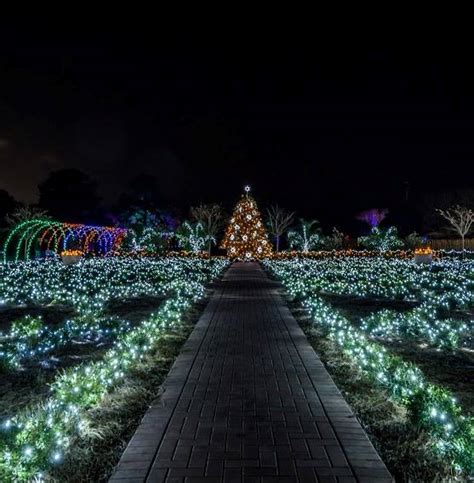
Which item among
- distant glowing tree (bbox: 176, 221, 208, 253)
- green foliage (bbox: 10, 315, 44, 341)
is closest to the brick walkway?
green foliage (bbox: 10, 315, 44, 341)

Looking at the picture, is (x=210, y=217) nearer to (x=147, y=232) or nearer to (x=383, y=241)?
(x=147, y=232)

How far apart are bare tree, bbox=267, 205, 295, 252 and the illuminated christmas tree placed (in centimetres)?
818

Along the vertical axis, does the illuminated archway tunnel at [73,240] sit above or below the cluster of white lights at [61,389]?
above

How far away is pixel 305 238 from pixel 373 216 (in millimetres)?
13025

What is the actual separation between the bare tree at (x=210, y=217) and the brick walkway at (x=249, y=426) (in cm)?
4193

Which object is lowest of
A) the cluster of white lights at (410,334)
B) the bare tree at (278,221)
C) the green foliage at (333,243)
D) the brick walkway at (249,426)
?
the brick walkway at (249,426)

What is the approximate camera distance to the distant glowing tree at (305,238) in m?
44.1

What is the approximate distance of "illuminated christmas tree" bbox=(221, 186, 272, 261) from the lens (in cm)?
4181

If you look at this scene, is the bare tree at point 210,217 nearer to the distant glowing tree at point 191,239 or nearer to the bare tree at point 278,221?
the bare tree at point 278,221

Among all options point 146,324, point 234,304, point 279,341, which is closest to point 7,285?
point 234,304

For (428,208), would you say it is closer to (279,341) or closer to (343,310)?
(343,310)

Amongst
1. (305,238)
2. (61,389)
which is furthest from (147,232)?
(61,389)

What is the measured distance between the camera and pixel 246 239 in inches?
1647

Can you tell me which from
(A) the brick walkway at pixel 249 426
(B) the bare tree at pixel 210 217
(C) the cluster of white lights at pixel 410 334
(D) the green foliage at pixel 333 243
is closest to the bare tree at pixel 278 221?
(B) the bare tree at pixel 210 217
